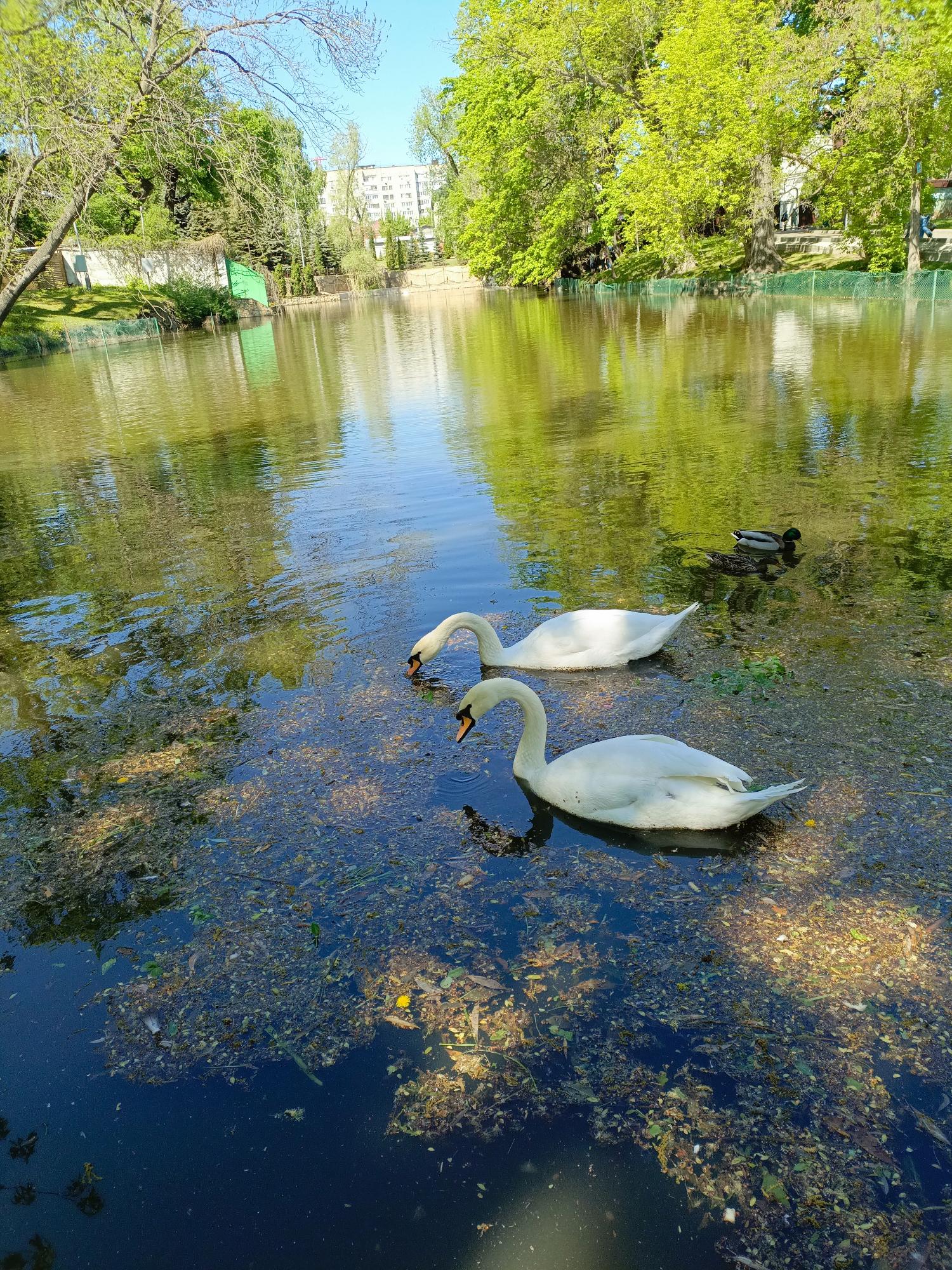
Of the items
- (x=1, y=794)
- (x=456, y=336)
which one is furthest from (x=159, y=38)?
(x=456, y=336)

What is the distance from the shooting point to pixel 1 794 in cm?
670

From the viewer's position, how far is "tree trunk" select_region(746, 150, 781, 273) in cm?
4409

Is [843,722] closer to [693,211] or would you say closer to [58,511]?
[58,511]

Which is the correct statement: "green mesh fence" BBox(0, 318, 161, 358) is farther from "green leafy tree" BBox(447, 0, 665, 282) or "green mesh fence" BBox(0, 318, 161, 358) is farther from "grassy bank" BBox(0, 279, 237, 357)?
"green leafy tree" BBox(447, 0, 665, 282)

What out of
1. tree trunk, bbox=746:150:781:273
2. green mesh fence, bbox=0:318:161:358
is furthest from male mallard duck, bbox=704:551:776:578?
green mesh fence, bbox=0:318:161:358

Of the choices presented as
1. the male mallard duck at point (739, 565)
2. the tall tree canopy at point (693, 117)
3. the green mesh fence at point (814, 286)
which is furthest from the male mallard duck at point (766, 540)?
the tall tree canopy at point (693, 117)

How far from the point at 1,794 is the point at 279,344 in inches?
1786

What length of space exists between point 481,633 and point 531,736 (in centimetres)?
200

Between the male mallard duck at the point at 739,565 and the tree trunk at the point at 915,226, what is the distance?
3350cm

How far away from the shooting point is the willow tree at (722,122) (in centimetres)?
4091

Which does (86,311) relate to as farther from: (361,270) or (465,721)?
(465,721)

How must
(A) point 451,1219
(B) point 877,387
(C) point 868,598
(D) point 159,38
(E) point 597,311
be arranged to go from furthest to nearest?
(E) point 597,311, (B) point 877,387, (D) point 159,38, (C) point 868,598, (A) point 451,1219

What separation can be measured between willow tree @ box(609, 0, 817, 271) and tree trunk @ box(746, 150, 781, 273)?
50 mm

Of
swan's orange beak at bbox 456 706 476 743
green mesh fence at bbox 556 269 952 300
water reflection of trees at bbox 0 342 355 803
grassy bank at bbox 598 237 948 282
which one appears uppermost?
grassy bank at bbox 598 237 948 282
